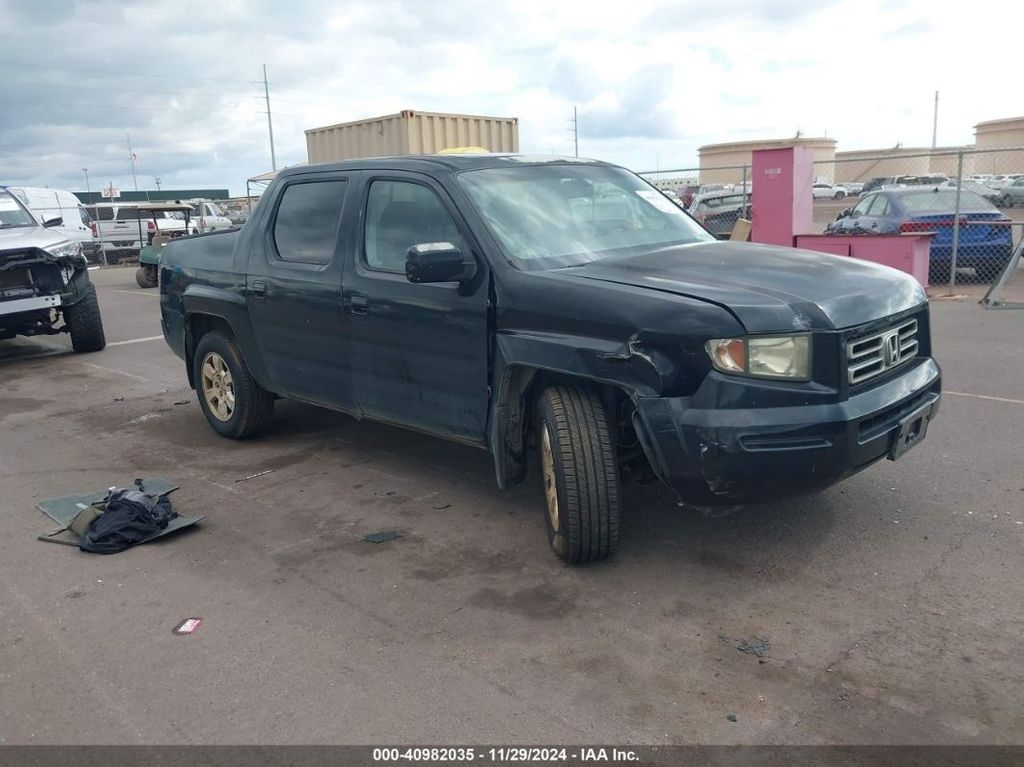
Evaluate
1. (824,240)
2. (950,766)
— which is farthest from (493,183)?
(824,240)

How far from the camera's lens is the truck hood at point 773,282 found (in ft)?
11.6

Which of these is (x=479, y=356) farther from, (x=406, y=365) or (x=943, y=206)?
(x=943, y=206)

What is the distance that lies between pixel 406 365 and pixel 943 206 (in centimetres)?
1208

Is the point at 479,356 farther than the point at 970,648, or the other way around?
the point at 479,356

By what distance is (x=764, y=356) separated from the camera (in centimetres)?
353

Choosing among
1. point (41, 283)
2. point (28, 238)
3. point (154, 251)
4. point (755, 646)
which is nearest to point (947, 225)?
point (755, 646)

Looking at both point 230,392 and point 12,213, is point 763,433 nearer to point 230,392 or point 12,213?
point 230,392

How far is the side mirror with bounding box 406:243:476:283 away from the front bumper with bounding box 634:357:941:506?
1142 mm

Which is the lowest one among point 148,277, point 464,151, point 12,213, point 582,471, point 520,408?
point 148,277

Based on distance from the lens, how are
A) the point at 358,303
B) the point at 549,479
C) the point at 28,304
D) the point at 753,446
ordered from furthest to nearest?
the point at 28,304, the point at 358,303, the point at 549,479, the point at 753,446

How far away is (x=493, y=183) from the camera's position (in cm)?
471

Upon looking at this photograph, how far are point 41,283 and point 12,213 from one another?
1.72m

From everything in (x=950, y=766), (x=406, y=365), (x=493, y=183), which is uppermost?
(x=493, y=183)

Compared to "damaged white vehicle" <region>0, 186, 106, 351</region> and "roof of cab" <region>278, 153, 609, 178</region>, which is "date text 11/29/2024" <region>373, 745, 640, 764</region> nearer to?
"roof of cab" <region>278, 153, 609, 178</region>
